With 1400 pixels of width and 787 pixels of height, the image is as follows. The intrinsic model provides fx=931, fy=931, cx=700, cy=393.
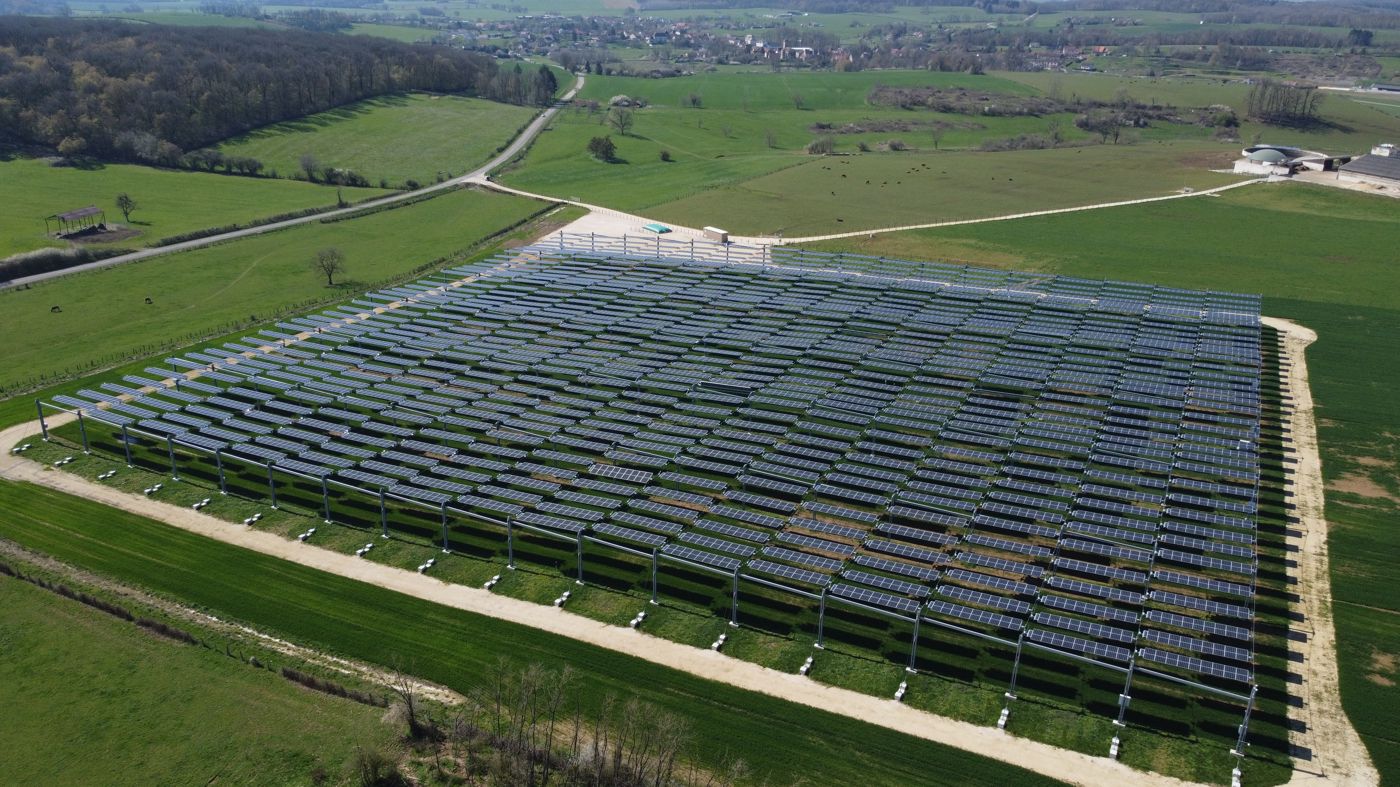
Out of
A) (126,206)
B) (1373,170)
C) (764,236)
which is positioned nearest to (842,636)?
(764,236)

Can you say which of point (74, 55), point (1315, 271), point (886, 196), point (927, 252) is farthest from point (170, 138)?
point (1315, 271)

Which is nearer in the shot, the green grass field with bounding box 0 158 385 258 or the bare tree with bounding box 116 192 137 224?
the green grass field with bounding box 0 158 385 258

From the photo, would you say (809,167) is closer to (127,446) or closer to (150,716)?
(127,446)

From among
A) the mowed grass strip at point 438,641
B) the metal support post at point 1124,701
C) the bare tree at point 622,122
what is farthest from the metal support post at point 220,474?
the bare tree at point 622,122

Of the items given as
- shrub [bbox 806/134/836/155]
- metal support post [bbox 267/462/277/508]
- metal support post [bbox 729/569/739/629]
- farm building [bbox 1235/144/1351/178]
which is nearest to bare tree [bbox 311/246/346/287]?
metal support post [bbox 267/462/277/508]

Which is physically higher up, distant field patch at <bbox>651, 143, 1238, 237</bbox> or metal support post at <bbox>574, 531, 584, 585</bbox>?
distant field patch at <bbox>651, 143, 1238, 237</bbox>

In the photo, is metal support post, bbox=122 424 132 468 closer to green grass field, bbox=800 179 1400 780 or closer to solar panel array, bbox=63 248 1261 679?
solar panel array, bbox=63 248 1261 679

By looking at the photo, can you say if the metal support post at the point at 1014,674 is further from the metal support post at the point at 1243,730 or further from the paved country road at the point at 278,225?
the paved country road at the point at 278,225
